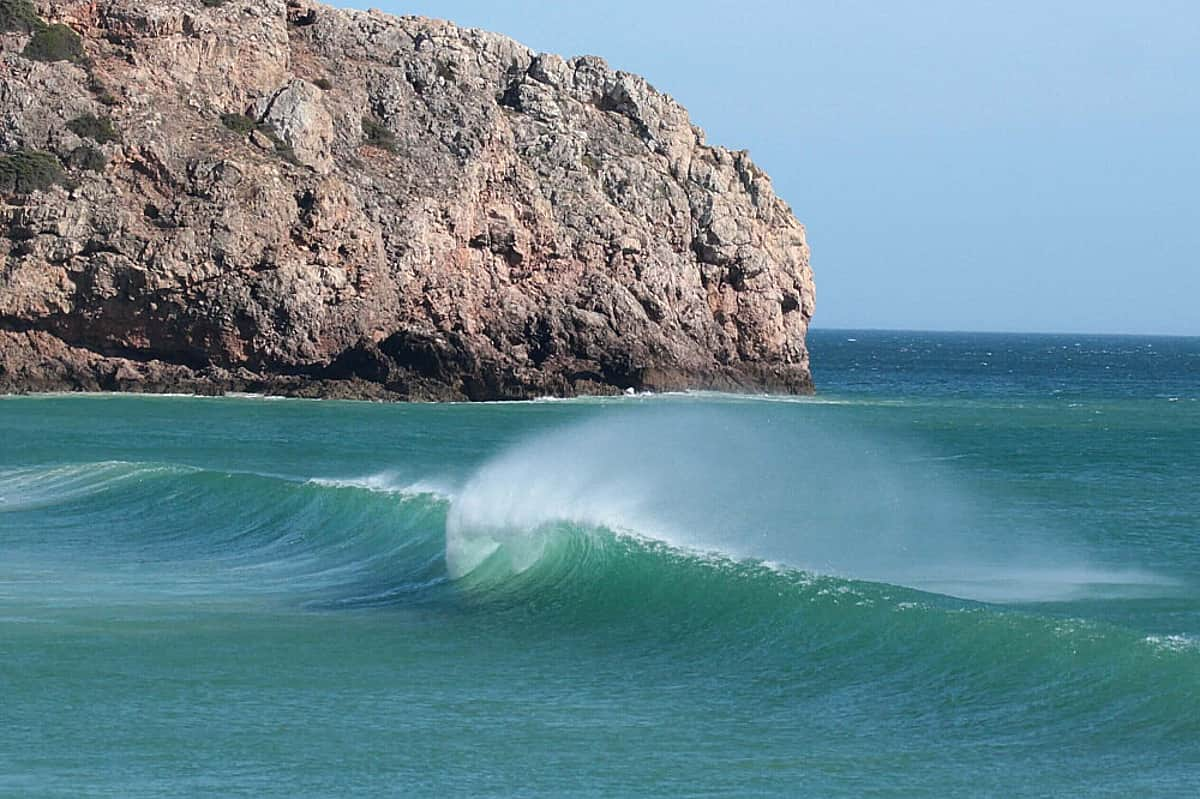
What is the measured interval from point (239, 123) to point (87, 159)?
5784mm

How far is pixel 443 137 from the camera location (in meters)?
64.7

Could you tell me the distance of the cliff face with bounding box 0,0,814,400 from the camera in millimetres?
56000

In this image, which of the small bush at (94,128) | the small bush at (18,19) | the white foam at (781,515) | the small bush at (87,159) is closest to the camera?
the white foam at (781,515)

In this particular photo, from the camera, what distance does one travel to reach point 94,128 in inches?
2288

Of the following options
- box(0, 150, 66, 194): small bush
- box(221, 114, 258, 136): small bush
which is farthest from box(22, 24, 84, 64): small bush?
box(221, 114, 258, 136): small bush

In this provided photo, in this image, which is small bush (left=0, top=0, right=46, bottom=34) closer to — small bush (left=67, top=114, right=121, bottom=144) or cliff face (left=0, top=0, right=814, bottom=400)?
cliff face (left=0, top=0, right=814, bottom=400)

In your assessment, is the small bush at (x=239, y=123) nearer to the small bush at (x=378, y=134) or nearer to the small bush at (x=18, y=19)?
the small bush at (x=378, y=134)

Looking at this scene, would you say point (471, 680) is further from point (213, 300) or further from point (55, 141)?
point (55, 141)

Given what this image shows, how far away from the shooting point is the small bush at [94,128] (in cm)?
5784

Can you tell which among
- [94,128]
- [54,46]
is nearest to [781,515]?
[94,128]

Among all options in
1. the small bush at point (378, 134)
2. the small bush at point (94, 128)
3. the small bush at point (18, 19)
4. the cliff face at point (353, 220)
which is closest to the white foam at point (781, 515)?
the cliff face at point (353, 220)

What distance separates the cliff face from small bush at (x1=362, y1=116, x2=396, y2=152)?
0.37 feet

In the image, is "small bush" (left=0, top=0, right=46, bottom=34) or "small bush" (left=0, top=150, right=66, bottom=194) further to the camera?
"small bush" (left=0, top=0, right=46, bottom=34)

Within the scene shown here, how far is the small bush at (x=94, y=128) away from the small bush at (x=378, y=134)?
9390mm
